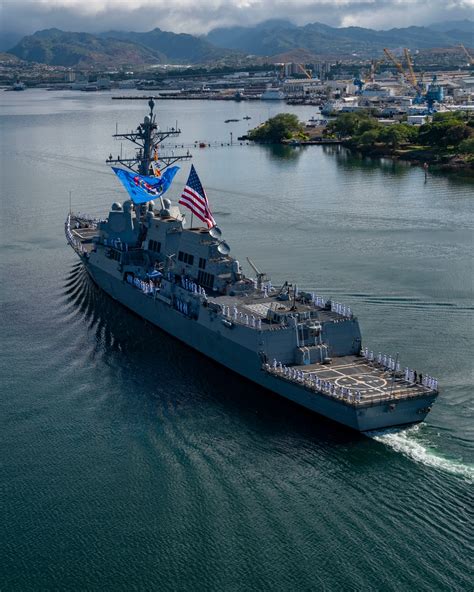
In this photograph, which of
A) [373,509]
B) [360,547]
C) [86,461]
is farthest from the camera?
[86,461]

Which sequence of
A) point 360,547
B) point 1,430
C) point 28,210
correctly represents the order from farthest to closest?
point 28,210 → point 1,430 → point 360,547

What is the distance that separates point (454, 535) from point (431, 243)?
129 ft

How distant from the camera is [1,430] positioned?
33844 mm

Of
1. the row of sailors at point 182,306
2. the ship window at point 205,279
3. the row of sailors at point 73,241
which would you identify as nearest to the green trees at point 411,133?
the row of sailors at point 73,241

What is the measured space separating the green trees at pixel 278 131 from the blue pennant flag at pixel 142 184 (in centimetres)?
8922

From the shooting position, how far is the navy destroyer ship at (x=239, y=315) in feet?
108

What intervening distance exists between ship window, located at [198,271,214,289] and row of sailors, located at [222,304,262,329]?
12.6 feet

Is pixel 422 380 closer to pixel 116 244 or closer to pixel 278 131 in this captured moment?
pixel 116 244

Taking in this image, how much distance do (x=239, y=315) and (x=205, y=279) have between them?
19.9 feet

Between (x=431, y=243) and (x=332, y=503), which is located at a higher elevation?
(x=431, y=243)

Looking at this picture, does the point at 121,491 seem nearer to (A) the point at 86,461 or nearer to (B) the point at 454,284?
(A) the point at 86,461

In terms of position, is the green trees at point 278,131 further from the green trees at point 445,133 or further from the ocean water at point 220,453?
the ocean water at point 220,453

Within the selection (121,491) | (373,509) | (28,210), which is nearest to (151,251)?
(121,491)

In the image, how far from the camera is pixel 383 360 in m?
36.1
